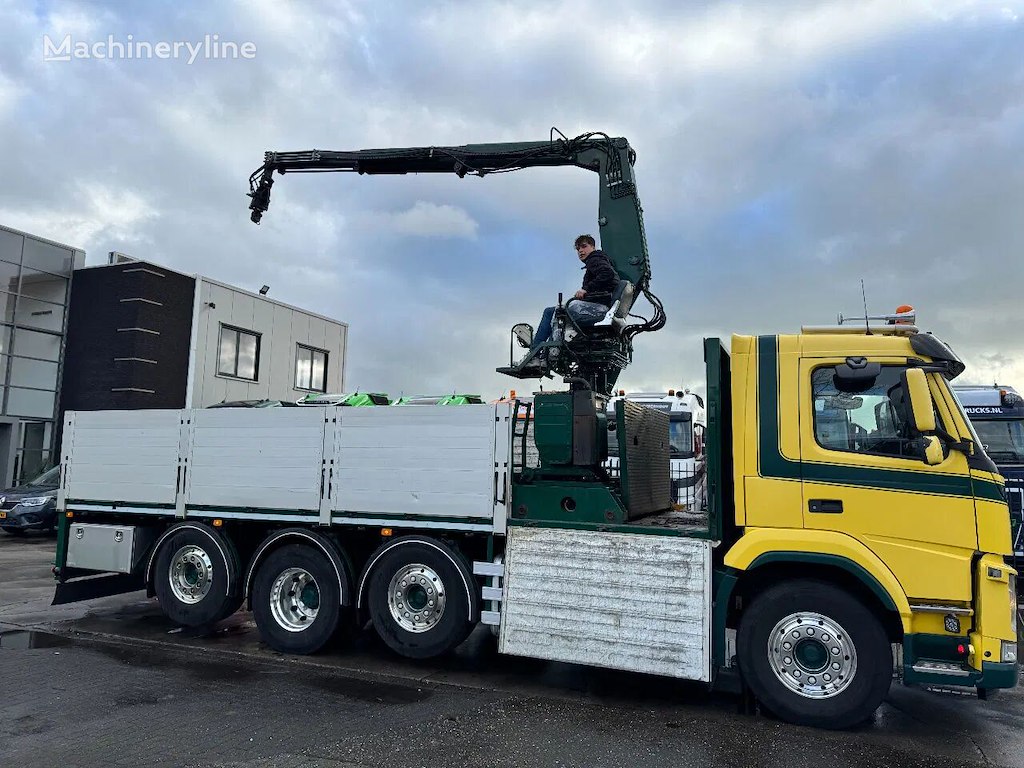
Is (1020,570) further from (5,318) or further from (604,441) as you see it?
(5,318)

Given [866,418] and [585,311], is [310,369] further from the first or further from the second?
[866,418]

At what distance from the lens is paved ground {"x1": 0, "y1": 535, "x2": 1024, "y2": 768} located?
16.0 ft

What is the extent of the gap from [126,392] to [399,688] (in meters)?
16.8

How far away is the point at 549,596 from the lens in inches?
251

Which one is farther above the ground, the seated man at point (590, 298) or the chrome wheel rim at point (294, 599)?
the seated man at point (590, 298)

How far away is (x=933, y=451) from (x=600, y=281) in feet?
10.3

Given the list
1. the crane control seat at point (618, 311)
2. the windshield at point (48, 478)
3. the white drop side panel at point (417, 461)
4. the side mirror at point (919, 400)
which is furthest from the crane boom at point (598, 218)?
the windshield at point (48, 478)

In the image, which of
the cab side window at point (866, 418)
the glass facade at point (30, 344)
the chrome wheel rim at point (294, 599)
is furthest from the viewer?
the glass facade at point (30, 344)

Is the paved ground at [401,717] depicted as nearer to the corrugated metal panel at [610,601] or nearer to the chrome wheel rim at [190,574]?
the corrugated metal panel at [610,601]

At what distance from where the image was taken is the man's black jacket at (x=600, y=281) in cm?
721

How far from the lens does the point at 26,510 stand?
16562 mm

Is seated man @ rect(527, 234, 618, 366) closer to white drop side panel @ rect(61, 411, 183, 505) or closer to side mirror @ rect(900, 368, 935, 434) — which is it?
side mirror @ rect(900, 368, 935, 434)

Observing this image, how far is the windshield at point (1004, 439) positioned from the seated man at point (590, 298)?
717cm

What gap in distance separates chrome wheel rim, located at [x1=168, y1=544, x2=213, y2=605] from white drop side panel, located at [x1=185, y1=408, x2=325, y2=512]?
0.53 meters
